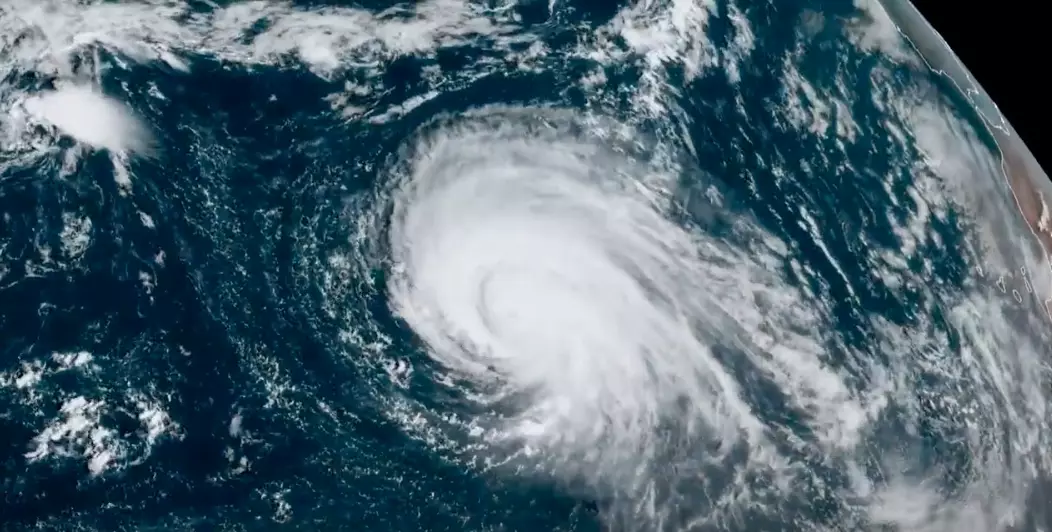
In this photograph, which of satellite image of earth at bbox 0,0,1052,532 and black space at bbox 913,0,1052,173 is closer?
satellite image of earth at bbox 0,0,1052,532

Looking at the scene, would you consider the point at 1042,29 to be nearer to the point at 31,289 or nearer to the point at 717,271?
the point at 717,271

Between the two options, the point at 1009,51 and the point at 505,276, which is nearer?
the point at 505,276

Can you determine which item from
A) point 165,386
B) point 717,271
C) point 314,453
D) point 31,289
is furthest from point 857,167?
point 31,289

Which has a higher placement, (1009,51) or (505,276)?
(1009,51)

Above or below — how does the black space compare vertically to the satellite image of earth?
above
